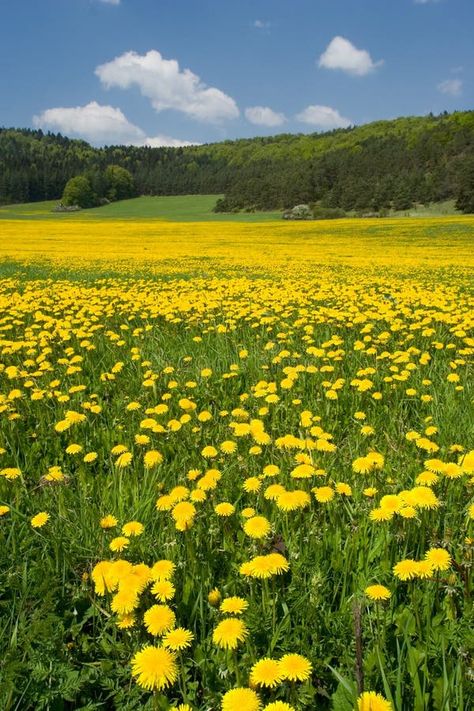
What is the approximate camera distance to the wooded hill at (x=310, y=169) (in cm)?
7494

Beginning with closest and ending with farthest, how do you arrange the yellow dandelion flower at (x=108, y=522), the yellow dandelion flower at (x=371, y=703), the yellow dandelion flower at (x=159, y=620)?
the yellow dandelion flower at (x=371, y=703), the yellow dandelion flower at (x=159, y=620), the yellow dandelion flower at (x=108, y=522)

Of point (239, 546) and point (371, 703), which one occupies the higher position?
point (371, 703)

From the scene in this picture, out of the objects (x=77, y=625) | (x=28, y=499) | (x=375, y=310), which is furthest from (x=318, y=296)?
→ (x=77, y=625)

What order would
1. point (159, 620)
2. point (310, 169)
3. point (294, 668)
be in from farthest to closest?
point (310, 169), point (159, 620), point (294, 668)

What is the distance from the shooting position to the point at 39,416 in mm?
3600

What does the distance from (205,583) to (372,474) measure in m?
1.12

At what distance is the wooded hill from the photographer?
74.9m

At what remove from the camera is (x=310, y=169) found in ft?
292

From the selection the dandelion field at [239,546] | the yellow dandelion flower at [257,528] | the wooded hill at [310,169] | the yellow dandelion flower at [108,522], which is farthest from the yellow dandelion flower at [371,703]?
the wooded hill at [310,169]

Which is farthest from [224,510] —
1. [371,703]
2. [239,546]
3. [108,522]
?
[371,703]

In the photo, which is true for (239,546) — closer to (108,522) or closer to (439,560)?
(108,522)

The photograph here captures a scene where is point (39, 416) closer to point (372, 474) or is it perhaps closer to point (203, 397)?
point (203, 397)

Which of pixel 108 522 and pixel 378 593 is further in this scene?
pixel 108 522

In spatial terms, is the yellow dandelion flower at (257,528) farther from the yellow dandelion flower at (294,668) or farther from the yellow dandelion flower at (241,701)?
the yellow dandelion flower at (241,701)
